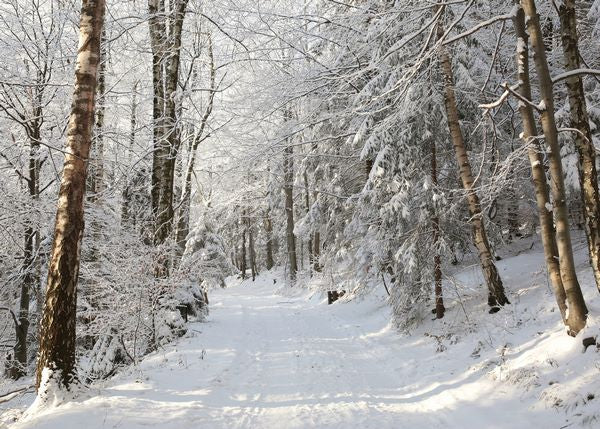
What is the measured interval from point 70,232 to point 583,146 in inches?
297

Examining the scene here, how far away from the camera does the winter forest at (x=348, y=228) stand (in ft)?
18.5

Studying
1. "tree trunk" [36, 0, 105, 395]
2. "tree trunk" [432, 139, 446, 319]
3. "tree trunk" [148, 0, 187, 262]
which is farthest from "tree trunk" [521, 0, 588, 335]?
"tree trunk" [148, 0, 187, 262]

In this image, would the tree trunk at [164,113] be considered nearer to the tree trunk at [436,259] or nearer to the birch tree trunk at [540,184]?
the tree trunk at [436,259]

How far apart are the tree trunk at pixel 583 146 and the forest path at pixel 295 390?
274 cm

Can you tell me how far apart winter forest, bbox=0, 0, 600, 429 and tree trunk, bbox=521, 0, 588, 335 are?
0.09ft

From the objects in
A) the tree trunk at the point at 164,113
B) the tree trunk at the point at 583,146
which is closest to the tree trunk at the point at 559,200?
the tree trunk at the point at 583,146

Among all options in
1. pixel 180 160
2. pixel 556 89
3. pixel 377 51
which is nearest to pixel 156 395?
pixel 377 51

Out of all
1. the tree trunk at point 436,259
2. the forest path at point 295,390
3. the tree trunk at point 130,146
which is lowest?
the forest path at point 295,390

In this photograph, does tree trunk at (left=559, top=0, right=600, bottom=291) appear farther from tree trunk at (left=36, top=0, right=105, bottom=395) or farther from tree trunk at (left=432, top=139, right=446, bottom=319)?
tree trunk at (left=36, top=0, right=105, bottom=395)

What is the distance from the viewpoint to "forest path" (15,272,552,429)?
17.3ft

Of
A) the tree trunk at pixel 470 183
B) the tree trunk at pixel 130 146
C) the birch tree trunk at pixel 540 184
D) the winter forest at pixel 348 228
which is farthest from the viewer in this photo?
the tree trunk at pixel 130 146

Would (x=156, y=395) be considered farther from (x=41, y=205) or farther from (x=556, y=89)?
(x=556, y=89)

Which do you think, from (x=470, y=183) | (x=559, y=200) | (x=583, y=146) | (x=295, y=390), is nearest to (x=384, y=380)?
(x=295, y=390)

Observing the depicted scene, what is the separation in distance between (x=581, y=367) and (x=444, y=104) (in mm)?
6585
